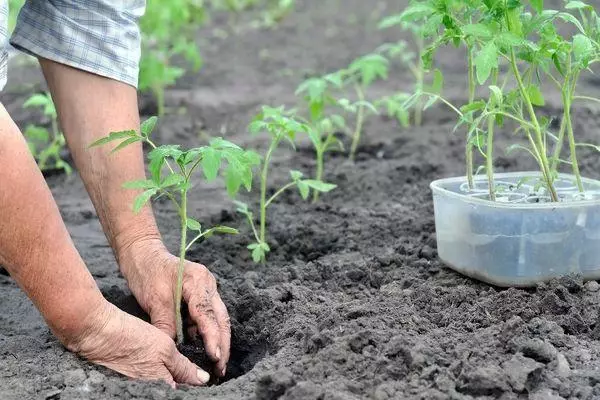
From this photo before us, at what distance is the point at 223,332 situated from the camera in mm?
2664

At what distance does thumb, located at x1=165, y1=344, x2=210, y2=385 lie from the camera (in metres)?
2.50

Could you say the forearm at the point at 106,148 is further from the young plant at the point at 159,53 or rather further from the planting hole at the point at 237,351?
the young plant at the point at 159,53

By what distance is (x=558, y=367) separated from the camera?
2.26 metres

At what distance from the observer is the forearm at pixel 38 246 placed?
7.21ft

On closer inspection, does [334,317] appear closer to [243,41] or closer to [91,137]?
[91,137]

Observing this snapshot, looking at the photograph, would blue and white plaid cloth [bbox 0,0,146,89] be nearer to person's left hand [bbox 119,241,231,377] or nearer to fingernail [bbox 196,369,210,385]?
person's left hand [bbox 119,241,231,377]

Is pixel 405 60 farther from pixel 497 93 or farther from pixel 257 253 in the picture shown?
pixel 497 93

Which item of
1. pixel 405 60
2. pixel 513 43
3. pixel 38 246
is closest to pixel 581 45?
pixel 513 43

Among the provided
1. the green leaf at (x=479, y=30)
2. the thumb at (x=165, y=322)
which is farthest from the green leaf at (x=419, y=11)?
the thumb at (x=165, y=322)

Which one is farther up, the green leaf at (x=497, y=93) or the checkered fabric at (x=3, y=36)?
the checkered fabric at (x=3, y=36)

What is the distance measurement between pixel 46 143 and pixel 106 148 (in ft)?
7.95

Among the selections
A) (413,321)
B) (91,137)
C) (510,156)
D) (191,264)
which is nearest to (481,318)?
(413,321)

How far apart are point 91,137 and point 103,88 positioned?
16 cm

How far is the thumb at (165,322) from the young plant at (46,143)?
1.78 metres
